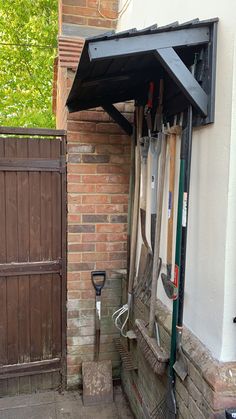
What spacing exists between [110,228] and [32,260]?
27.5 inches

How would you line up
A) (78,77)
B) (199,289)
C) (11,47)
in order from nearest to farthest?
(199,289)
(78,77)
(11,47)

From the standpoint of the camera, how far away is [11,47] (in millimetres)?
9477

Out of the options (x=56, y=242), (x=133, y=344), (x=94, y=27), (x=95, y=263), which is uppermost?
(x=94, y=27)

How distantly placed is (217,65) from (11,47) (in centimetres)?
951

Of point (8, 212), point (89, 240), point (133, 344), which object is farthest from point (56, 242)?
point (133, 344)

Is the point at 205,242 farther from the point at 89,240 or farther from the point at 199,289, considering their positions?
the point at 89,240

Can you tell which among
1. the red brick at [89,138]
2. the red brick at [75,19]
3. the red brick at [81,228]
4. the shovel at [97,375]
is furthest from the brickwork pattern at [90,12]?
the shovel at [97,375]

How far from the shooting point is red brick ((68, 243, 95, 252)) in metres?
2.84

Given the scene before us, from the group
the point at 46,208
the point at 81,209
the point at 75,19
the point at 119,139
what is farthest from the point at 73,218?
the point at 75,19

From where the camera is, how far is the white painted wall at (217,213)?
139cm

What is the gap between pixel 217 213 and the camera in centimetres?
146

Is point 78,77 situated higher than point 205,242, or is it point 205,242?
point 78,77

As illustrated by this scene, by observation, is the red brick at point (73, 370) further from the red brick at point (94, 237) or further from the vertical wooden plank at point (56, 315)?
the red brick at point (94, 237)

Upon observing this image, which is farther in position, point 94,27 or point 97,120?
point 94,27
